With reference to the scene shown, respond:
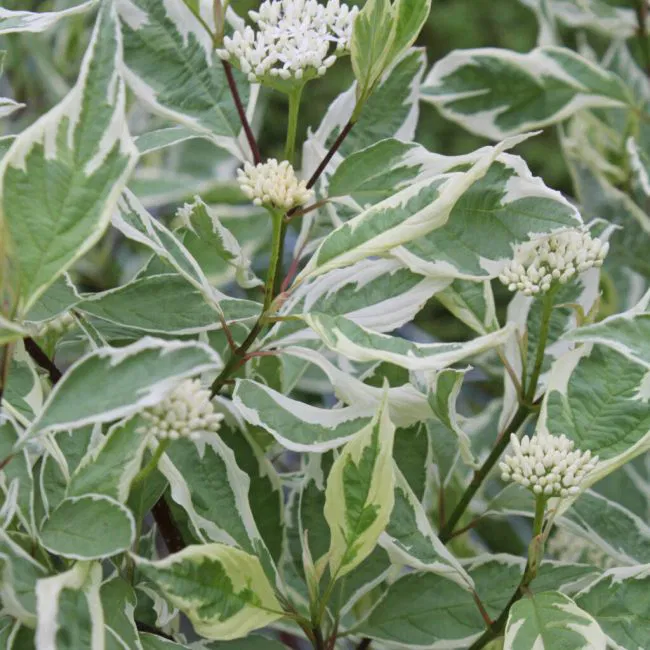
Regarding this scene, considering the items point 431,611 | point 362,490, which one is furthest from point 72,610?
point 431,611

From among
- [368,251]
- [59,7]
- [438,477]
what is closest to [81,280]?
[59,7]

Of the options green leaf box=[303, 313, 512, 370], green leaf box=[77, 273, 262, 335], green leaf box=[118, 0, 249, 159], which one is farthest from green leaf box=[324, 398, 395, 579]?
green leaf box=[118, 0, 249, 159]

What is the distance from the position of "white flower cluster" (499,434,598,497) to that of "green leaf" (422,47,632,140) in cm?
43

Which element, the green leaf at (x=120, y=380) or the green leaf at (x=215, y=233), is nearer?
the green leaf at (x=120, y=380)

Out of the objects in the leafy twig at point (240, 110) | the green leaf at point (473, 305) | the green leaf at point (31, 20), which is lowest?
the green leaf at point (473, 305)

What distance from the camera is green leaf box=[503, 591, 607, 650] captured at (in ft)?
1.57

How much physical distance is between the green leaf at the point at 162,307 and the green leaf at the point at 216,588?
0.49 feet

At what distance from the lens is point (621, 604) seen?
0.53m

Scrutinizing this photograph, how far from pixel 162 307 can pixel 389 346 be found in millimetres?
166

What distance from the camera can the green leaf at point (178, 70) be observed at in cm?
60

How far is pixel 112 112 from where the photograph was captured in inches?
17.2

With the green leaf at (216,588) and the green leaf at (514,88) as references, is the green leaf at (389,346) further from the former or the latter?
the green leaf at (514,88)

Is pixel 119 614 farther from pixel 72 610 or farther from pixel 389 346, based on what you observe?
pixel 389 346

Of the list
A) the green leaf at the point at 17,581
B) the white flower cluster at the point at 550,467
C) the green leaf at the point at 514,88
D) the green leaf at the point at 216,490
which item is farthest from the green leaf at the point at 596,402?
the green leaf at the point at 514,88
